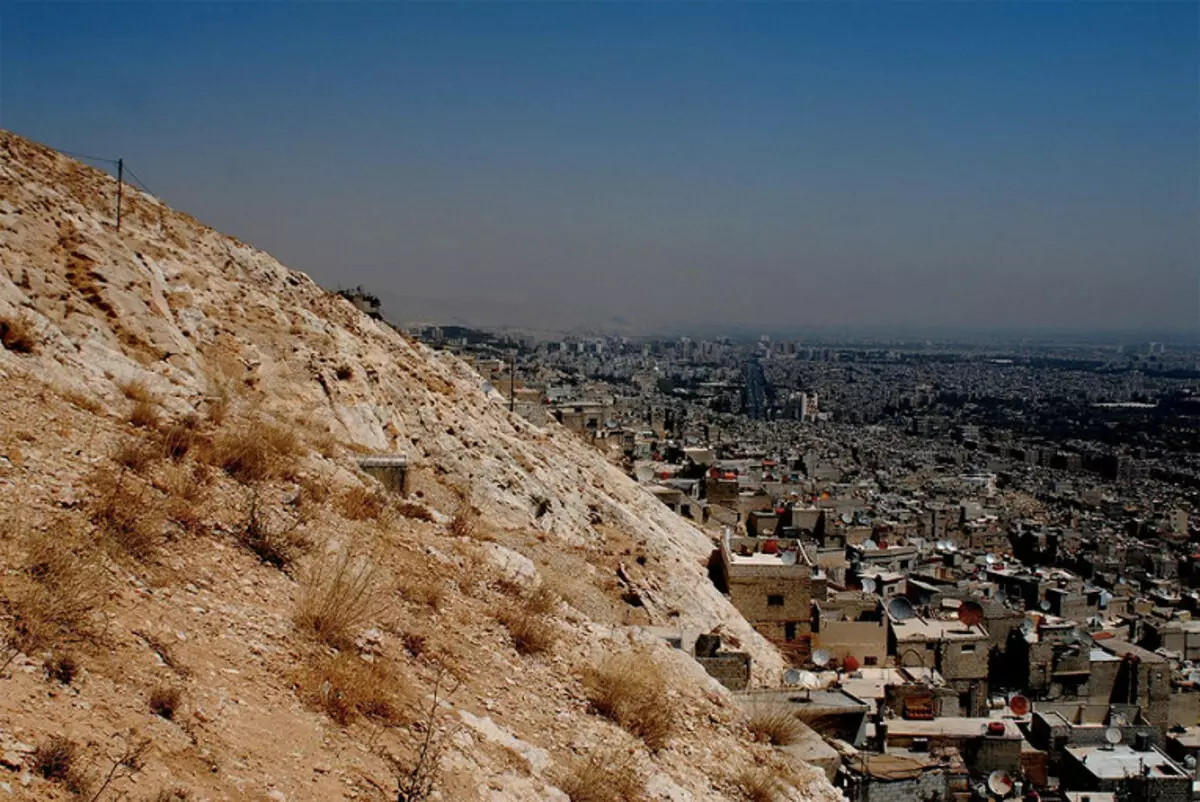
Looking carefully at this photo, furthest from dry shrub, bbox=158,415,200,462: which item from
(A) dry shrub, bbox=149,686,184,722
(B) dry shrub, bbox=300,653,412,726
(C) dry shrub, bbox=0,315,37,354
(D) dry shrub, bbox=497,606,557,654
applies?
(A) dry shrub, bbox=149,686,184,722

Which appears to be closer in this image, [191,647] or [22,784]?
[22,784]

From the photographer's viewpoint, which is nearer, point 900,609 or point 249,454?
point 249,454

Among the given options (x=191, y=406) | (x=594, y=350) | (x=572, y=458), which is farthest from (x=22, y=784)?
(x=594, y=350)

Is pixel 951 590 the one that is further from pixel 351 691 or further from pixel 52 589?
pixel 52 589

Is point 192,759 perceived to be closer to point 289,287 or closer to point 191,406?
point 191,406

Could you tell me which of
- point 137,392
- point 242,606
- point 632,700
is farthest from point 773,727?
point 137,392

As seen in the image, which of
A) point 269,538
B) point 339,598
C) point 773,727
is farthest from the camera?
point 773,727
